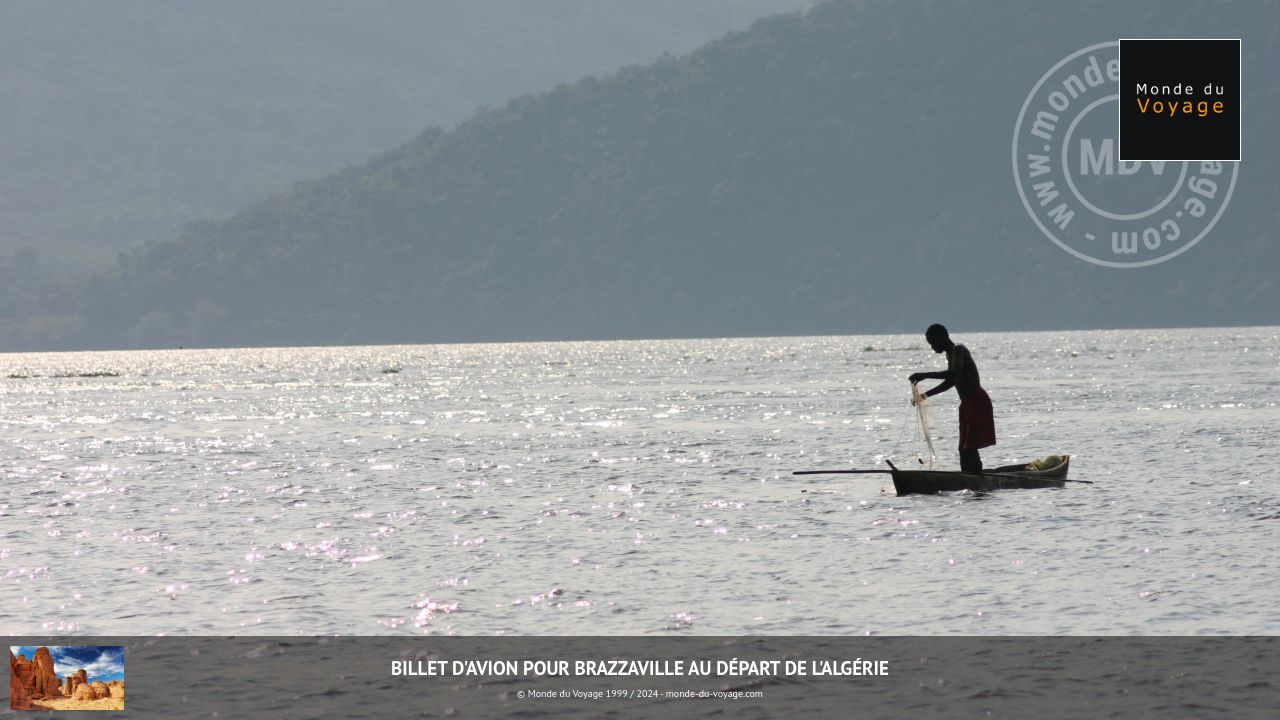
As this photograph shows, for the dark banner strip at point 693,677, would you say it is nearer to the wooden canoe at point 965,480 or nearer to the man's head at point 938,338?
the man's head at point 938,338

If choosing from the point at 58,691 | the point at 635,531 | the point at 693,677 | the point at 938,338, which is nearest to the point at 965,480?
the point at 938,338

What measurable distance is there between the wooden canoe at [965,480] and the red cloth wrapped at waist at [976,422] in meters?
0.69

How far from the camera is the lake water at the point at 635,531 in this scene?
1834 centimetres

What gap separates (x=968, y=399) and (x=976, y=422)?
1.73 ft

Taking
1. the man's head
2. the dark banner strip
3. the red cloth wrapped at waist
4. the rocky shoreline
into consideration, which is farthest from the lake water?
the rocky shoreline

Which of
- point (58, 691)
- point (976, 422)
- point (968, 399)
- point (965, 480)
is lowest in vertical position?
point (58, 691)

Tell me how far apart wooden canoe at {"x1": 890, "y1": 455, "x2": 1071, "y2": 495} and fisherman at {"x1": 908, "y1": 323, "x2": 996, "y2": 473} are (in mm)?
278

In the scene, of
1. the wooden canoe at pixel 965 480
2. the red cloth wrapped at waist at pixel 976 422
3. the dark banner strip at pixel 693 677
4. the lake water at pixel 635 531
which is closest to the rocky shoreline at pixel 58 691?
the dark banner strip at pixel 693 677

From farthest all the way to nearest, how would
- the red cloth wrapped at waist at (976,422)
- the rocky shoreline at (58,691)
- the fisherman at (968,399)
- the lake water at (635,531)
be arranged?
the red cloth wrapped at waist at (976,422) → the fisherman at (968,399) → the lake water at (635,531) → the rocky shoreline at (58,691)

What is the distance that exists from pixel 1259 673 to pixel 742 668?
187 inches

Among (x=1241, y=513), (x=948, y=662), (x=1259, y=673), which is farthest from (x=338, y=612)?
(x=1241, y=513)

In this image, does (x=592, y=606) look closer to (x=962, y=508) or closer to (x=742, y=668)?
(x=742, y=668)

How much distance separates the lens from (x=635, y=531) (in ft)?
86.1

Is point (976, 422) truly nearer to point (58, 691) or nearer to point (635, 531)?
point (635, 531)
